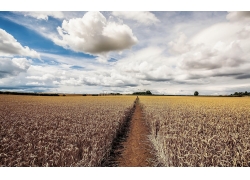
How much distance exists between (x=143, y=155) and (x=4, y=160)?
512 cm

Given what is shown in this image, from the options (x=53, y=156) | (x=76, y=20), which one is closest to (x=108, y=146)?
(x=53, y=156)

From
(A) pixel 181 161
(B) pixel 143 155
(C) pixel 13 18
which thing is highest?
(C) pixel 13 18

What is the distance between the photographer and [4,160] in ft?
16.8

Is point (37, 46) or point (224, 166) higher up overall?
point (37, 46)

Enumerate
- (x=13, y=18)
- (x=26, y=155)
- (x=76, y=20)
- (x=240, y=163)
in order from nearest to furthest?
(x=240, y=163), (x=26, y=155), (x=13, y=18), (x=76, y=20)

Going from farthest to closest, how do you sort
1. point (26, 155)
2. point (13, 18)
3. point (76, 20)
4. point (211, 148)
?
point (76, 20)
point (13, 18)
point (211, 148)
point (26, 155)

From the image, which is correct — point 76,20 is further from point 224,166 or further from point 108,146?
point 224,166

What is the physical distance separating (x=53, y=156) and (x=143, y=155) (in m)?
3.85

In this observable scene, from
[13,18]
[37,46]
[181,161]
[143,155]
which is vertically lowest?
[143,155]

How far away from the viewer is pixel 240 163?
502cm

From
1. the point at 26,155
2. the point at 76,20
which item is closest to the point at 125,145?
the point at 26,155

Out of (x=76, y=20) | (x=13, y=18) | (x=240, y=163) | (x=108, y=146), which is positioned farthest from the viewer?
(x=76, y=20)

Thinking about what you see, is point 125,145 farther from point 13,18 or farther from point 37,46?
point 13,18
